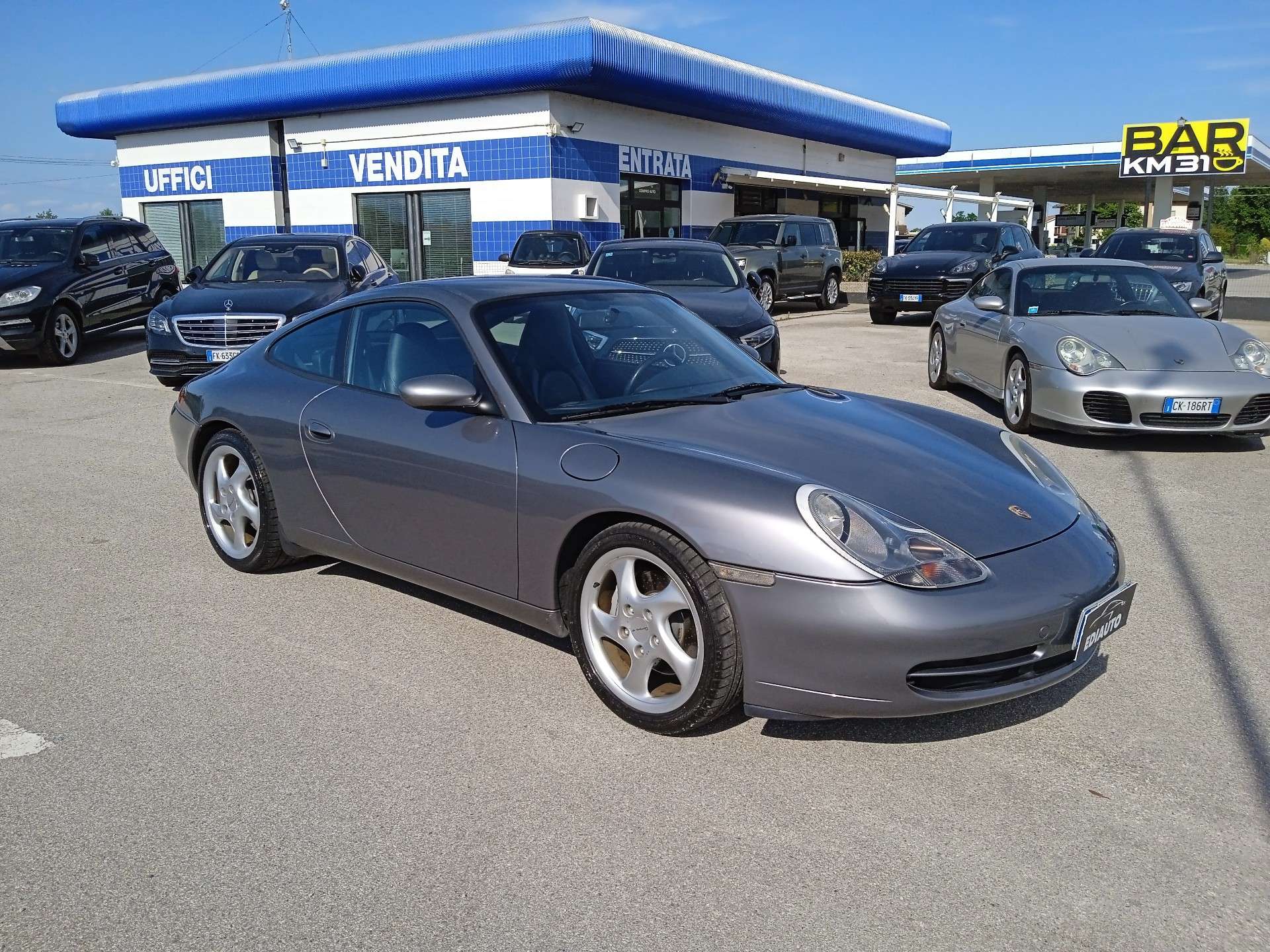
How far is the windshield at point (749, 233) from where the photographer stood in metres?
20.5

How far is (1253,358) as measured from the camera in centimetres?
800

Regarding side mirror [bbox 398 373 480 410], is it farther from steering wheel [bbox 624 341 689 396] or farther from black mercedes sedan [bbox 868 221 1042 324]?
black mercedes sedan [bbox 868 221 1042 324]

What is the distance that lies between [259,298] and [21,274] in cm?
482

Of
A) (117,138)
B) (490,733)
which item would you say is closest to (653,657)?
(490,733)

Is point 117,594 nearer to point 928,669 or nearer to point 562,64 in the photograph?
point 928,669

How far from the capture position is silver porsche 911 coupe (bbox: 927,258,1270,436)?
25.3 feet

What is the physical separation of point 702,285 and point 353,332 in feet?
24.2

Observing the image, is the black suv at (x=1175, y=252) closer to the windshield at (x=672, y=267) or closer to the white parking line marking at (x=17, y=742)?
the windshield at (x=672, y=267)

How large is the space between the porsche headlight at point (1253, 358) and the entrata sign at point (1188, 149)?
115ft

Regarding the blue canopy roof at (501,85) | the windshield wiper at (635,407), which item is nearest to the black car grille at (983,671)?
the windshield wiper at (635,407)

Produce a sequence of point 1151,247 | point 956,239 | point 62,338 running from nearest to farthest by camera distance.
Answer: point 62,338 < point 1151,247 < point 956,239

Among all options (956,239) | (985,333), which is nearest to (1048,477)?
(985,333)

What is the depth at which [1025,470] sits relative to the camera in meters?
4.05

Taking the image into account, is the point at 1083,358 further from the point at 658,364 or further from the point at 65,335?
the point at 65,335
